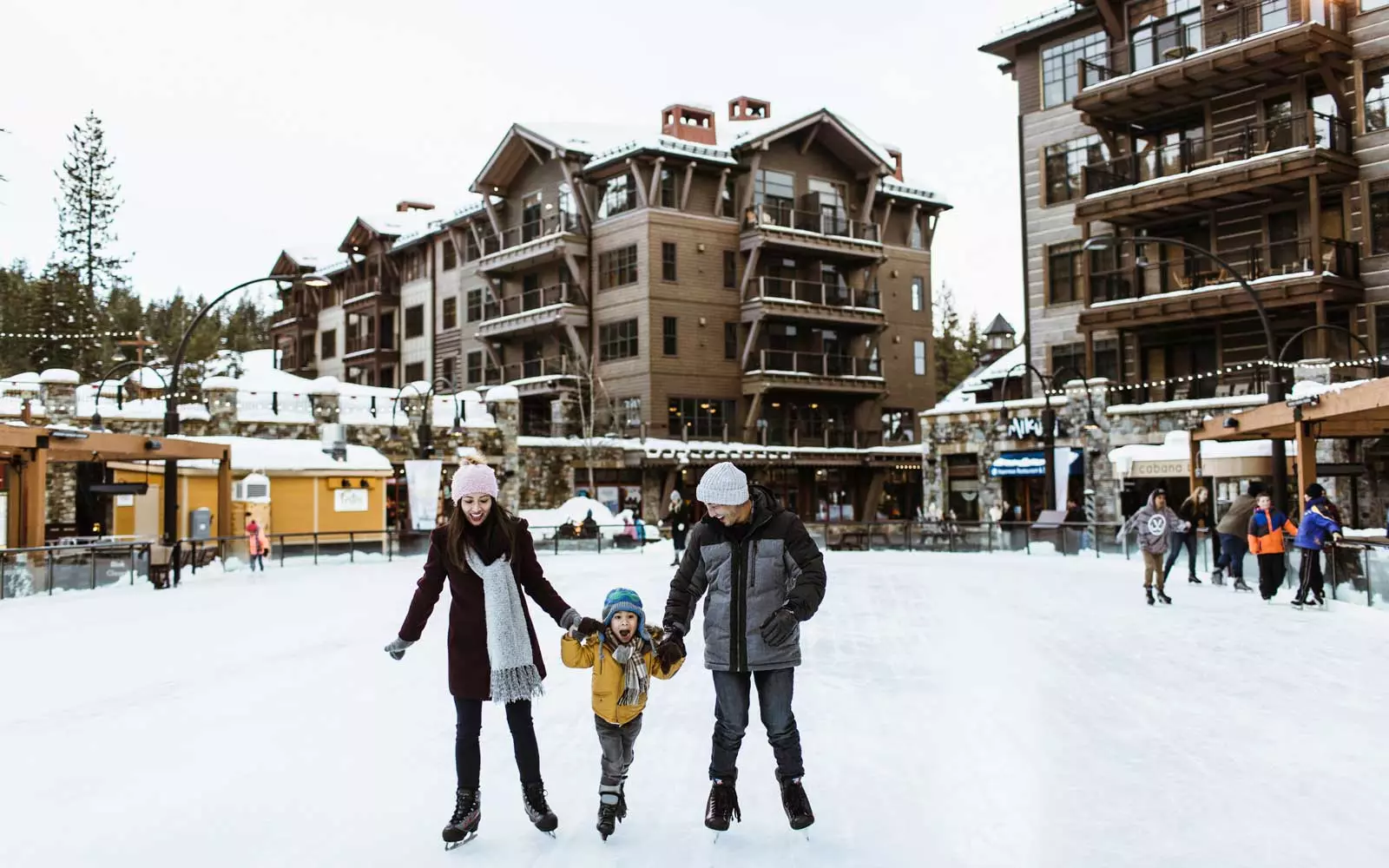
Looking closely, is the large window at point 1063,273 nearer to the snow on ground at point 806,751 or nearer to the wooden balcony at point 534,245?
the wooden balcony at point 534,245

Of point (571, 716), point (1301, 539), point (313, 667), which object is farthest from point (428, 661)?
point (1301, 539)

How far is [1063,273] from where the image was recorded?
37812mm

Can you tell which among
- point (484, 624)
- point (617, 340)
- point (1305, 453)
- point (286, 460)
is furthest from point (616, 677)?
point (617, 340)

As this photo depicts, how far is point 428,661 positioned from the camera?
1118 cm

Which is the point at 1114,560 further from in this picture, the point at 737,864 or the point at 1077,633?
the point at 737,864

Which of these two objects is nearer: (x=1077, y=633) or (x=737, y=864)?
(x=737, y=864)

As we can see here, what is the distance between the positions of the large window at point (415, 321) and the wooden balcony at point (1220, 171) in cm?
3180

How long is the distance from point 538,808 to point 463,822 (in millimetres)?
349

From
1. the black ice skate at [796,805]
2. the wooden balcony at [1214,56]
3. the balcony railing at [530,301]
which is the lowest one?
the black ice skate at [796,805]

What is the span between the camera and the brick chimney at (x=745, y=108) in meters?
51.5

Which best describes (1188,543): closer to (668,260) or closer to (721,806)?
(721,806)

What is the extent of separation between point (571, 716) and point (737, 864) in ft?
11.7

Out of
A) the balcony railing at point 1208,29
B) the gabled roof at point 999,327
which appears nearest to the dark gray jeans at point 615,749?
the balcony railing at point 1208,29

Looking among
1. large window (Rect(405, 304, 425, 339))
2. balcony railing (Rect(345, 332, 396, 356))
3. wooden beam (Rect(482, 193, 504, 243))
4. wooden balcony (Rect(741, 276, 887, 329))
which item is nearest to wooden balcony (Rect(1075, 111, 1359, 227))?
wooden balcony (Rect(741, 276, 887, 329))
